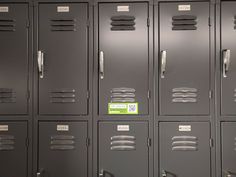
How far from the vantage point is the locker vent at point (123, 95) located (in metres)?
2.45

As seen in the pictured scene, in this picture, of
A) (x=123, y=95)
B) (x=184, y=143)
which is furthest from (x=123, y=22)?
(x=184, y=143)

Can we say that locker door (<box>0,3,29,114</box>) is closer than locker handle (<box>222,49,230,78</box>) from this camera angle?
No

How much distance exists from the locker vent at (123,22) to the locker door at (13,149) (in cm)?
124

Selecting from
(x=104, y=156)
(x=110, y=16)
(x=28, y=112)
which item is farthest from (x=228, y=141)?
(x=28, y=112)

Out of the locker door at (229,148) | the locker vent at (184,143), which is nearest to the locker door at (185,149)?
the locker vent at (184,143)

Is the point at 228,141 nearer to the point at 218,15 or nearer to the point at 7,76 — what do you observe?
the point at 218,15

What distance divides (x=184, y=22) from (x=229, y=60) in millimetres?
533

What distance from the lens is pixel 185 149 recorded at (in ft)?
7.90

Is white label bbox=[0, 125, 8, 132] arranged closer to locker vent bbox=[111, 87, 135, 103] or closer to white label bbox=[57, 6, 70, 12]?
locker vent bbox=[111, 87, 135, 103]

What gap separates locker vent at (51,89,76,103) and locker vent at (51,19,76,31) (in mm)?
577

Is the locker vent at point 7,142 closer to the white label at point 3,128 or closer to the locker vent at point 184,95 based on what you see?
the white label at point 3,128

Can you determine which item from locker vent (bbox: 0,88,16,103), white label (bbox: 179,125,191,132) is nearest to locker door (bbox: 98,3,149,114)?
white label (bbox: 179,125,191,132)

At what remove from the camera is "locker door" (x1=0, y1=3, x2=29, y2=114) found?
8.08 ft

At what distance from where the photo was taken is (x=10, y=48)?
2.47 m
